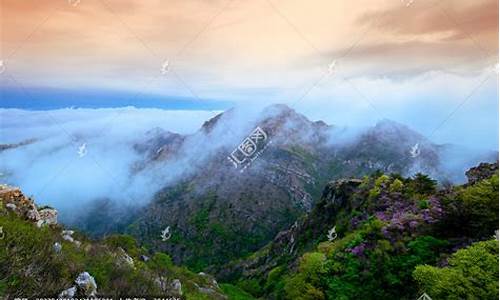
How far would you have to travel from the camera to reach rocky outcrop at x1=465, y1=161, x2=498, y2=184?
1212 inches

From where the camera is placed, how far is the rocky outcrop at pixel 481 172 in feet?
101

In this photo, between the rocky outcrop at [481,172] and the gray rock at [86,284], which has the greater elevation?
the rocky outcrop at [481,172]

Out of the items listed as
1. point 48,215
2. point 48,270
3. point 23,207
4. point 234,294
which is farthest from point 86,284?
point 234,294

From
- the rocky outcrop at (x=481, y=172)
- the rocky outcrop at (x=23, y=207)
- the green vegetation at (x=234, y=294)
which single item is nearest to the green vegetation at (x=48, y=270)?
the rocky outcrop at (x=23, y=207)

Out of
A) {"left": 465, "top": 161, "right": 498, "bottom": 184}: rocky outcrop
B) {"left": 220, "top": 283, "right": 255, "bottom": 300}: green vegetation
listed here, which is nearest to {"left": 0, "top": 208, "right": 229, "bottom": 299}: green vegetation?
{"left": 465, "top": 161, "right": 498, "bottom": 184}: rocky outcrop

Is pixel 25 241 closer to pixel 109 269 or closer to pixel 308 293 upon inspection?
pixel 109 269

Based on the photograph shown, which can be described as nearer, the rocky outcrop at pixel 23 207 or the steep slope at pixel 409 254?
the rocky outcrop at pixel 23 207

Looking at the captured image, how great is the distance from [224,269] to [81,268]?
165m

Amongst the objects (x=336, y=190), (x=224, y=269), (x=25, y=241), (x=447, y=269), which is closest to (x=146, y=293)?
(x=25, y=241)

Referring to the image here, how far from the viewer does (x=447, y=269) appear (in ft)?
57.3

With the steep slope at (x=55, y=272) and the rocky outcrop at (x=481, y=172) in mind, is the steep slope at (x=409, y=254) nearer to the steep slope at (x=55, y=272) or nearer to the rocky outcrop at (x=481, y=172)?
the rocky outcrop at (x=481, y=172)

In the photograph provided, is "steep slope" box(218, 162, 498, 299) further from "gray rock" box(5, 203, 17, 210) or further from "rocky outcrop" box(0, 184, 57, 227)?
"gray rock" box(5, 203, 17, 210)

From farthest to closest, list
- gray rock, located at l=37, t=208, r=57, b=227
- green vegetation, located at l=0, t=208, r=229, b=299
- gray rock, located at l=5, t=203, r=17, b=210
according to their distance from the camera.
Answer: gray rock, located at l=37, t=208, r=57, b=227 → gray rock, located at l=5, t=203, r=17, b=210 → green vegetation, located at l=0, t=208, r=229, b=299

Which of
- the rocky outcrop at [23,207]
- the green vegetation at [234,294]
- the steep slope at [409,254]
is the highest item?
the steep slope at [409,254]
